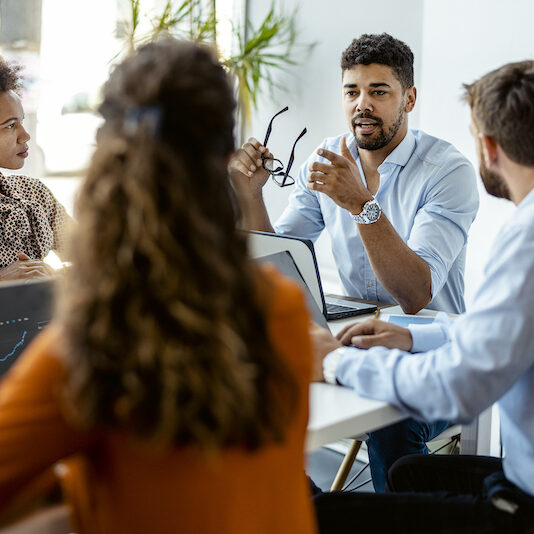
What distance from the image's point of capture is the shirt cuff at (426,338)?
1438 millimetres

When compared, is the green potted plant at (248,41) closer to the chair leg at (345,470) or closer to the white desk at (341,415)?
the chair leg at (345,470)

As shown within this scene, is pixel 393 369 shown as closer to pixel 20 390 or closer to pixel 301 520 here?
pixel 301 520

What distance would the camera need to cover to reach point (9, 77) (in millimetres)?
2119

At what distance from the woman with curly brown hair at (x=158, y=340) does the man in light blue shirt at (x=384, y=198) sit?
1.18 meters

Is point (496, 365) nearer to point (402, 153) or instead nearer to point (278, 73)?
point (402, 153)

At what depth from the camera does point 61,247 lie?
2.26 meters

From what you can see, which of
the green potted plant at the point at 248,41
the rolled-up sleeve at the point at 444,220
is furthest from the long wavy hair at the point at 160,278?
the green potted plant at the point at 248,41

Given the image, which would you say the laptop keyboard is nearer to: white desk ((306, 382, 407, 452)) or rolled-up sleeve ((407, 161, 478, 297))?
rolled-up sleeve ((407, 161, 478, 297))

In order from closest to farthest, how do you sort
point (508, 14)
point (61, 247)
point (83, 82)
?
→ point (61, 247) < point (508, 14) < point (83, 82)

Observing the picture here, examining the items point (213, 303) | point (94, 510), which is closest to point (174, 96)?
point (213, 303)

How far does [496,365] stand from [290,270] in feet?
2.09

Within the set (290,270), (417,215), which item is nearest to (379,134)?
(417,215)

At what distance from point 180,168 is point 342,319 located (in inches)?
46.1

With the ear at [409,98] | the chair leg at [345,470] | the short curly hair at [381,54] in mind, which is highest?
the short curly hair at [381,54]
